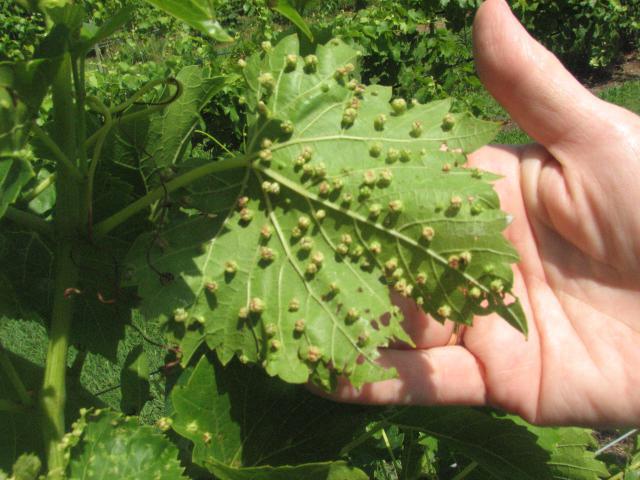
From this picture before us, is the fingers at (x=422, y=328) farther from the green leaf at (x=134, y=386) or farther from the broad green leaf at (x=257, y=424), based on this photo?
the green leaf at (x=134, y=386)

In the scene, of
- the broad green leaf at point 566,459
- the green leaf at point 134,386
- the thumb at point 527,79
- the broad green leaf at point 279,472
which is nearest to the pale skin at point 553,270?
the thumb at point 527,79

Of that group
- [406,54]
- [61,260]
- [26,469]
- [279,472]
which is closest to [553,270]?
[279,472]

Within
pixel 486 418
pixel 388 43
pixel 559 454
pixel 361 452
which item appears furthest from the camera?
pixel 388 43

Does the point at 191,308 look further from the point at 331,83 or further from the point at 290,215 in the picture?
the point at 331,83

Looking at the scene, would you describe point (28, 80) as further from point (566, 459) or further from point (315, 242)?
point (566, 459)

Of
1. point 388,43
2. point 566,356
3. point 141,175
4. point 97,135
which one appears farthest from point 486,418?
point 388,43

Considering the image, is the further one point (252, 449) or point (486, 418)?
point (486, 418)

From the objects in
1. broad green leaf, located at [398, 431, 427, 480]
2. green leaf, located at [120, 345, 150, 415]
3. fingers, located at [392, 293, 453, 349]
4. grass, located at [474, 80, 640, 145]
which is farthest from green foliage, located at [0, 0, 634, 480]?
grass, located at [474, 80, 640, 145]
